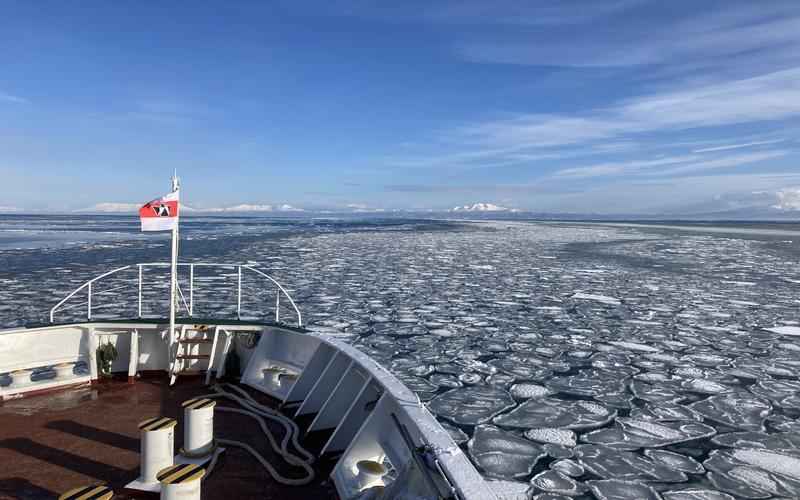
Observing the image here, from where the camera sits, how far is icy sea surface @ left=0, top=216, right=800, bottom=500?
427 cm

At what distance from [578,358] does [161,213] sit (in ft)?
19.0

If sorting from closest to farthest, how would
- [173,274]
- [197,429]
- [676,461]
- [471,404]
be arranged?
[197,429] < [676,461] < [173,274] < [471,404]

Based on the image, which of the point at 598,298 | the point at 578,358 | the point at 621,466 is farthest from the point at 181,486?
the point at 598,298

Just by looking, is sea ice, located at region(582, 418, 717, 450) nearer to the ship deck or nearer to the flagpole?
the ship deck

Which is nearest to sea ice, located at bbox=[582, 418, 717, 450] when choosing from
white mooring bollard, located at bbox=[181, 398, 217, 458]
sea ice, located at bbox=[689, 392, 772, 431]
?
sea ice, located at bbox=[689, 392, 772, 431]

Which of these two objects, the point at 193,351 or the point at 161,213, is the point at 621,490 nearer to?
the point at 193,351

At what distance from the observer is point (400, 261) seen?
68.8 feet

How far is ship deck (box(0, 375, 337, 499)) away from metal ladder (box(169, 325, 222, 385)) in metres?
0.22

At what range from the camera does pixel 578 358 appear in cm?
733

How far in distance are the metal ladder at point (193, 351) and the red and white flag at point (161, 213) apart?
3.68ft

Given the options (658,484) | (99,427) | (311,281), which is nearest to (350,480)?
(99,427)

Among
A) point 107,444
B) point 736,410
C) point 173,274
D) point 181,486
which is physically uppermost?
point 173,274

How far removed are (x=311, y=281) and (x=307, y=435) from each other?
11.1m

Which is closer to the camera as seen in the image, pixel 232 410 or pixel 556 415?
pixel 232 410
